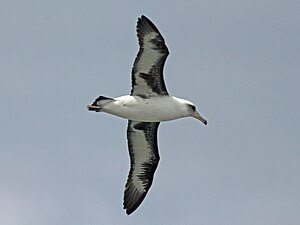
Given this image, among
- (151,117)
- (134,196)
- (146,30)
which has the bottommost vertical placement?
(134,196)

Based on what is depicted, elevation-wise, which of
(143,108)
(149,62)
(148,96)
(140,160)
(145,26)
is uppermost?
(145,26)

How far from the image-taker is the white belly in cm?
3338

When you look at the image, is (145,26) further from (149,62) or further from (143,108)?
(143,108)

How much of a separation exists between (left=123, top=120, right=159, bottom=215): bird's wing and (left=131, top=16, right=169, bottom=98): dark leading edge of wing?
2.38 metres

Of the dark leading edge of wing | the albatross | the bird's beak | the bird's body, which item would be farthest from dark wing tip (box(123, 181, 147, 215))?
the dark leading edge of wing

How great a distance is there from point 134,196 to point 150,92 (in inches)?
180

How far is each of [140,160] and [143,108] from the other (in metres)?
3.54

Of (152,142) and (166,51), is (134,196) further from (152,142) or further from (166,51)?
(166,51)

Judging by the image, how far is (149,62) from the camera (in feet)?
109

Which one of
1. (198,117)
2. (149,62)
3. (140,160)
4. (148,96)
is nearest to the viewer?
(149,62)

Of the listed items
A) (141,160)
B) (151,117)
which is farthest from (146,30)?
(141,160)

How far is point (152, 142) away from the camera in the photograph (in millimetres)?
36281

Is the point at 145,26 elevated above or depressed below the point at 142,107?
above

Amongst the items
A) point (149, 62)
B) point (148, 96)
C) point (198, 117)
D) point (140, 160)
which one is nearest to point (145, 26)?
point (149, 62)
